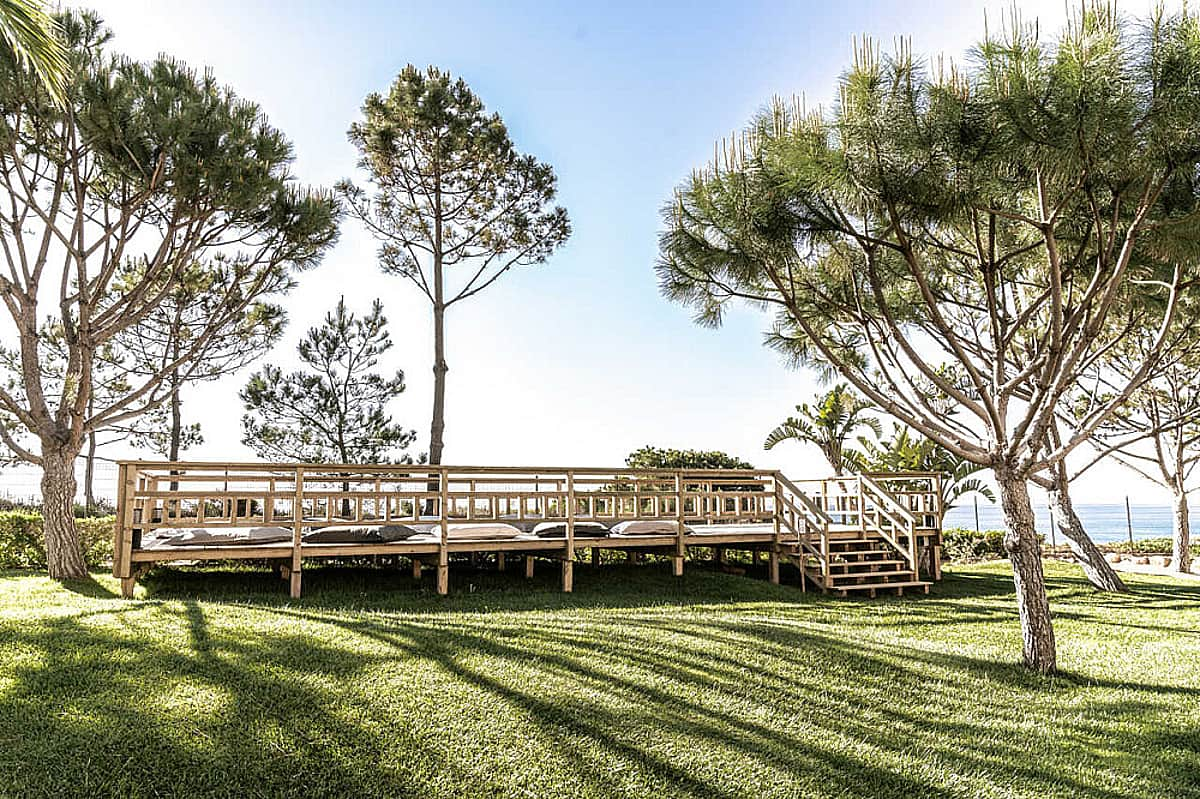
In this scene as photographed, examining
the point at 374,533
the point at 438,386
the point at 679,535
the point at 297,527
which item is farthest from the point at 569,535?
the point at 438,386

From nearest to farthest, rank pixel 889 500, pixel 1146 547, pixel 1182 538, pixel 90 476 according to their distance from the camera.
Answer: pixel 889 500, pixel 1182 538, pixel 90 476, pixel 1146 547

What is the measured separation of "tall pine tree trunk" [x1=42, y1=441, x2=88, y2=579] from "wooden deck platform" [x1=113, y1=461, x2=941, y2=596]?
1.07 m

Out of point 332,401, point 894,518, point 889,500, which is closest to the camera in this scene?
point 889,500

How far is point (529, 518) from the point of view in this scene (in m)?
10.5

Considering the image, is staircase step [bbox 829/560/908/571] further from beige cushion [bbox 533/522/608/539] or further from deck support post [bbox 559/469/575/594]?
deck support post [bbox 559/469/575/594]

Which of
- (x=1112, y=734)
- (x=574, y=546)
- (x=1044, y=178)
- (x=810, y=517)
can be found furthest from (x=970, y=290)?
(x=1112, y=734)

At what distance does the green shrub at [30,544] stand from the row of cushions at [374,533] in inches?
123

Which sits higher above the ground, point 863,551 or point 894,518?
point 894,518

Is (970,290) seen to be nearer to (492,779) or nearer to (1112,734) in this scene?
(1112,734)

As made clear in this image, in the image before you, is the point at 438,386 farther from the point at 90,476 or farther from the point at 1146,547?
the point at 1146,547

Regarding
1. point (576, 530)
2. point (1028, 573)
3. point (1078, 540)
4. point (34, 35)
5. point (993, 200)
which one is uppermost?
point (34, 35)

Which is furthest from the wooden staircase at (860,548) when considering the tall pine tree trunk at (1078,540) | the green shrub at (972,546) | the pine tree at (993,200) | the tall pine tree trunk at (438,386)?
the tall pine tree trunk at (438,386)

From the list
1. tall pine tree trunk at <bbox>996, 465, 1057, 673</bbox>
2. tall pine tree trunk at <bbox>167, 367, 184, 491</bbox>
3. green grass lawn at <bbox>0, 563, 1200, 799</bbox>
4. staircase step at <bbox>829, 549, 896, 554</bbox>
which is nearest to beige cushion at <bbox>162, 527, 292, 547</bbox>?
green grass lawn at <bbox>0, 563, 1200, 799</bbox>

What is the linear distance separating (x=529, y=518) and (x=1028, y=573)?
604 cm
